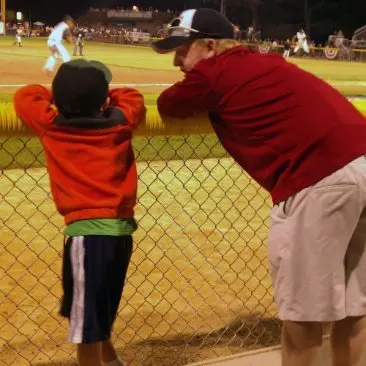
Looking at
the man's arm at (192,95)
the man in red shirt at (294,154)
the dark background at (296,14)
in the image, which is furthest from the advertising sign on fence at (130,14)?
the man in red shirt at (294,154)

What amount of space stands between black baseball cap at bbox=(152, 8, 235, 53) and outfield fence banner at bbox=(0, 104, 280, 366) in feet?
1.65

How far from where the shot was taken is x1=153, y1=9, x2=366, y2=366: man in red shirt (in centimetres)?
256

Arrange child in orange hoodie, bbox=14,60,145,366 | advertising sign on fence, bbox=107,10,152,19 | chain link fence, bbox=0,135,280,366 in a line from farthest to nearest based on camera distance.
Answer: advertising sign on fence, bbox=107,10,152,19
chain link fence, bbox=0,135,280,366
child in orange hoodie, bbox=14,60,145,366

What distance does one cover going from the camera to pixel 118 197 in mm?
2730

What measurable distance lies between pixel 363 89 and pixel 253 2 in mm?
52888

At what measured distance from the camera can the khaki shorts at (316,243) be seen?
101 inches

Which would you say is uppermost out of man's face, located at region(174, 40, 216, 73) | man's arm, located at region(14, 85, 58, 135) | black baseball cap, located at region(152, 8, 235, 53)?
black baseball cap, located at region(152, 8, 235, 53)

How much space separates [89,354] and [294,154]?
3.77 ft

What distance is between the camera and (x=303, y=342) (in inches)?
106

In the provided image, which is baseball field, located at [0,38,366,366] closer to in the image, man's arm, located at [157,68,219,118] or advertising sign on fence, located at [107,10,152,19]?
man's arm, located at [157,68,219,118]

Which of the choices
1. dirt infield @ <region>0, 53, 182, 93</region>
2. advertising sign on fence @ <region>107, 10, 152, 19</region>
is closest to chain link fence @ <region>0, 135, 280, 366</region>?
dirt infield @ <region>0, 53, 182, 93</region>

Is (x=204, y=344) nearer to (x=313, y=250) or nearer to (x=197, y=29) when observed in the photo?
(x=313, y=250)

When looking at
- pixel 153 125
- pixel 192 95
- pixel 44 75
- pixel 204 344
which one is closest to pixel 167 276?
pixel 204 344

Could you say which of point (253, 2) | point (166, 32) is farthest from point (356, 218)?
point (253, 2)
